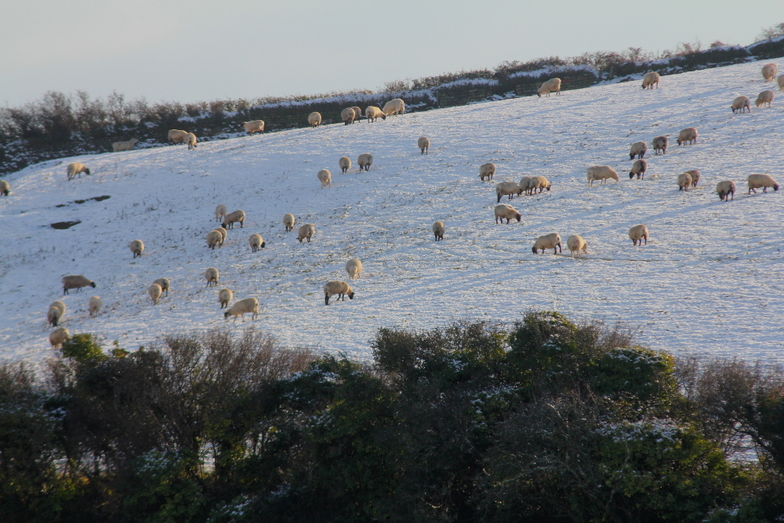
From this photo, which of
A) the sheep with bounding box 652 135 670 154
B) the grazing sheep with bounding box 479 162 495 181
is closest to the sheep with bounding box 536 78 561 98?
the sheep with bounding box 652 135 670 154

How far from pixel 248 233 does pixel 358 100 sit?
31.0 meters

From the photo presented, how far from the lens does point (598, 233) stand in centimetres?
2466

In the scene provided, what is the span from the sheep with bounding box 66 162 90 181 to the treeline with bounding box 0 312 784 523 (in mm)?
Answer: 28610

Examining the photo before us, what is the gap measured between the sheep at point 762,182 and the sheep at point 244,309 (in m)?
24.0

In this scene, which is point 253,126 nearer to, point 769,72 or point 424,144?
point 424,144

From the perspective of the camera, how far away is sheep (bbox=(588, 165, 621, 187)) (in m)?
30.1

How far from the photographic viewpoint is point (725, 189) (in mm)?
25984

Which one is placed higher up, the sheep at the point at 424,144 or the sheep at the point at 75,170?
the sheep at the point at 75,170

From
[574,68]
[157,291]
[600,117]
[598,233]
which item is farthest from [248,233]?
[574,68]

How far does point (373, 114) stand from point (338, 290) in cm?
2961

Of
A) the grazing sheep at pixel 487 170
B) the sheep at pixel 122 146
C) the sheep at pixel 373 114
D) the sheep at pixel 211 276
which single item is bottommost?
the sheep at pixel 211 276

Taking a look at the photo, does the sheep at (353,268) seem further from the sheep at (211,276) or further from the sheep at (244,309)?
the sheep at (211,276)

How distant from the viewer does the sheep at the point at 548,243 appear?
2331 centimetres

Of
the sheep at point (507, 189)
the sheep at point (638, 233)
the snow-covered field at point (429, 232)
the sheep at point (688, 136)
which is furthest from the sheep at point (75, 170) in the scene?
the sheep at point (688, 136)
